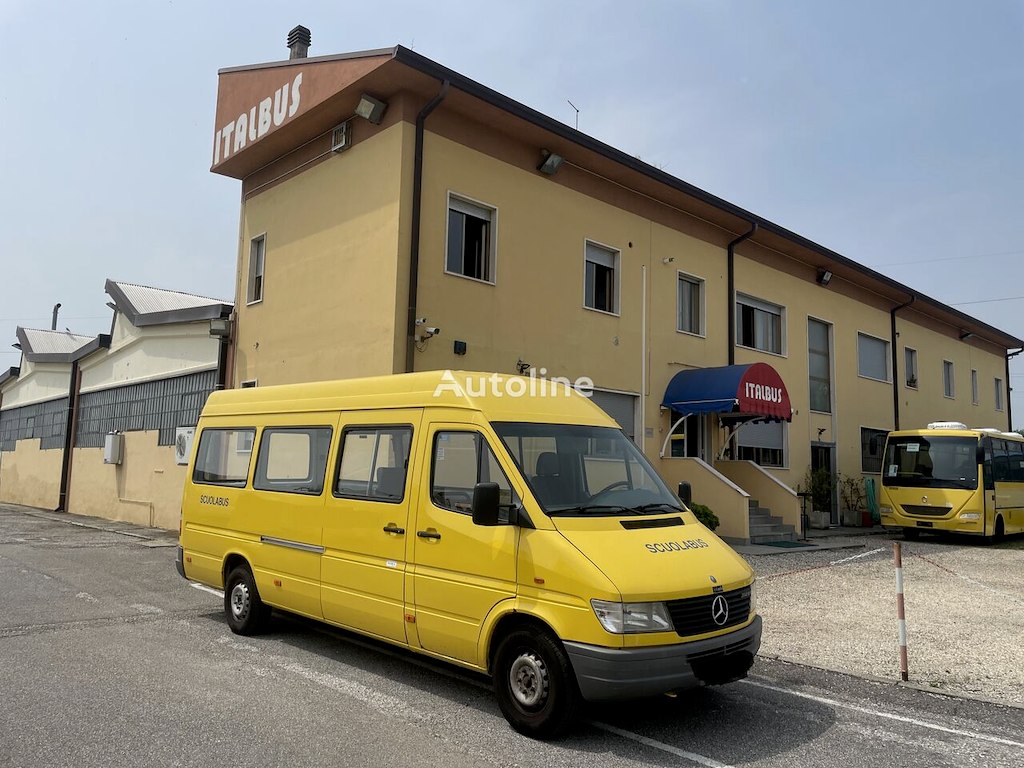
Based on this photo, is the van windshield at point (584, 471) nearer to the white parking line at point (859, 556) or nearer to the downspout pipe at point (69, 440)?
the white parking line at point (859, 556)

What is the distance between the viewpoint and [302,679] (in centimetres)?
595

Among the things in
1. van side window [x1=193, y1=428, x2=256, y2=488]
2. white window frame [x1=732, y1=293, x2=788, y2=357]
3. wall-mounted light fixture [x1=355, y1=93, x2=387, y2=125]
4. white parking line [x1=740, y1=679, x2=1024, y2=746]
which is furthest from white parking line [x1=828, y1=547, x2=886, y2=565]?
wall-mounted light fixture [x1=355, y1=93, x2=387, y2=125]

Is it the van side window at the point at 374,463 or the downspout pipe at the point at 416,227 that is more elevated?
the downspout pipe at the point at 416,227

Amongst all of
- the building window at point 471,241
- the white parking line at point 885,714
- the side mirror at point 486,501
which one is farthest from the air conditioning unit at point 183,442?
the white parking line at point 885,714

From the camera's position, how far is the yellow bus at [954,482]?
17.4 m

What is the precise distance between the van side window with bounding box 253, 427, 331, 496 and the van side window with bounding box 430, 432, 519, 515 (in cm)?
150

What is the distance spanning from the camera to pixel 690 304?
1792 centimetres

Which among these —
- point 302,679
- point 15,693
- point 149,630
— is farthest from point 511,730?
point 149,630

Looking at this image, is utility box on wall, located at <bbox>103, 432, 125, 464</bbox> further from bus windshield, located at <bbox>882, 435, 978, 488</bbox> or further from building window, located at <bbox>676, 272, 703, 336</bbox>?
bus windshield, located at <bbox>882, 435, 978, 488</bbox>

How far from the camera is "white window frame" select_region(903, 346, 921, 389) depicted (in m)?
26.6

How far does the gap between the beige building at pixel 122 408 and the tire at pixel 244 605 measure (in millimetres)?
8865

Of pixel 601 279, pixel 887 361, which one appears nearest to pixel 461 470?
pixel 601 279

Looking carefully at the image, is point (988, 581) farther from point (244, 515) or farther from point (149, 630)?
Answer: point (149, 630)

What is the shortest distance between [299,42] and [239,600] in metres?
12.4
